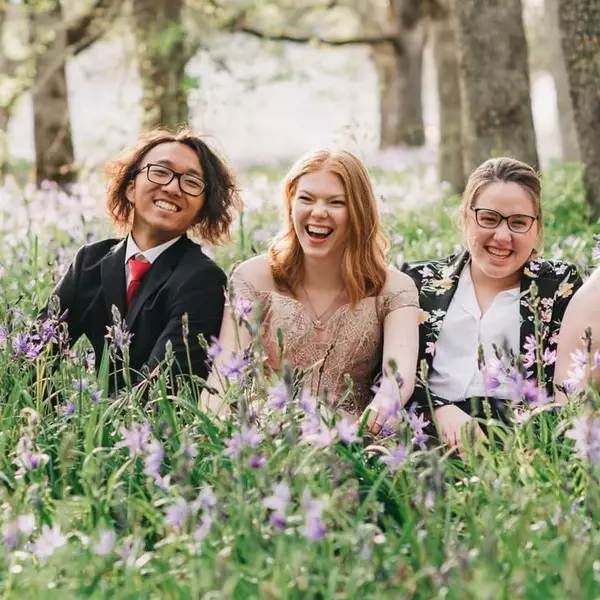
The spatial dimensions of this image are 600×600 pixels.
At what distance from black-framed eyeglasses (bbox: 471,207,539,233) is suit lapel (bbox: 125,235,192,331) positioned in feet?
4.00

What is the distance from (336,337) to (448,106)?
833 centimetres

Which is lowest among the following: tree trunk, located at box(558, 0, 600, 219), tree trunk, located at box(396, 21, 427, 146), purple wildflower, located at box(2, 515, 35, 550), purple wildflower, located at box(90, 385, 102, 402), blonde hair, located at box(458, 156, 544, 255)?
purple wildflower, located at box(2, 515, 35, 550)

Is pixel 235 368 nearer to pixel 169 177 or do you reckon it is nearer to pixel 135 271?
pixel 135 271

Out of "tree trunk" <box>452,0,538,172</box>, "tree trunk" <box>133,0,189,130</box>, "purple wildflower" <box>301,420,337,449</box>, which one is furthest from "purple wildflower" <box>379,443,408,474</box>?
"tree trunk" <box>133,0,189,130</box>

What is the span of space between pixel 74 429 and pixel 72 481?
248 mm

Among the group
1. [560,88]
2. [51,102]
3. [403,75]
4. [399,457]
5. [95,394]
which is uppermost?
[403,75]

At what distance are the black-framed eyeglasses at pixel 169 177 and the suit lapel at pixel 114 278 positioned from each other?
33cm

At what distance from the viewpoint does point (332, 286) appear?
4262 mm

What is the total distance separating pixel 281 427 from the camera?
292 cm

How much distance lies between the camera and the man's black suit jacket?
159 inches

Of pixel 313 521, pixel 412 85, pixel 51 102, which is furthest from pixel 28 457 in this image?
pixel 412 85

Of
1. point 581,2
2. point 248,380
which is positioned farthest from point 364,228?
point 581,2

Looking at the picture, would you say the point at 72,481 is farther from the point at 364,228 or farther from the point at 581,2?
the point at 581,2

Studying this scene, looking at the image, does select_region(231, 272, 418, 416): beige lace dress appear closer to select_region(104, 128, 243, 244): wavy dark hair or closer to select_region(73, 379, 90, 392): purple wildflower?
select_region(104, 128, 243, 244): wavy dark hair
